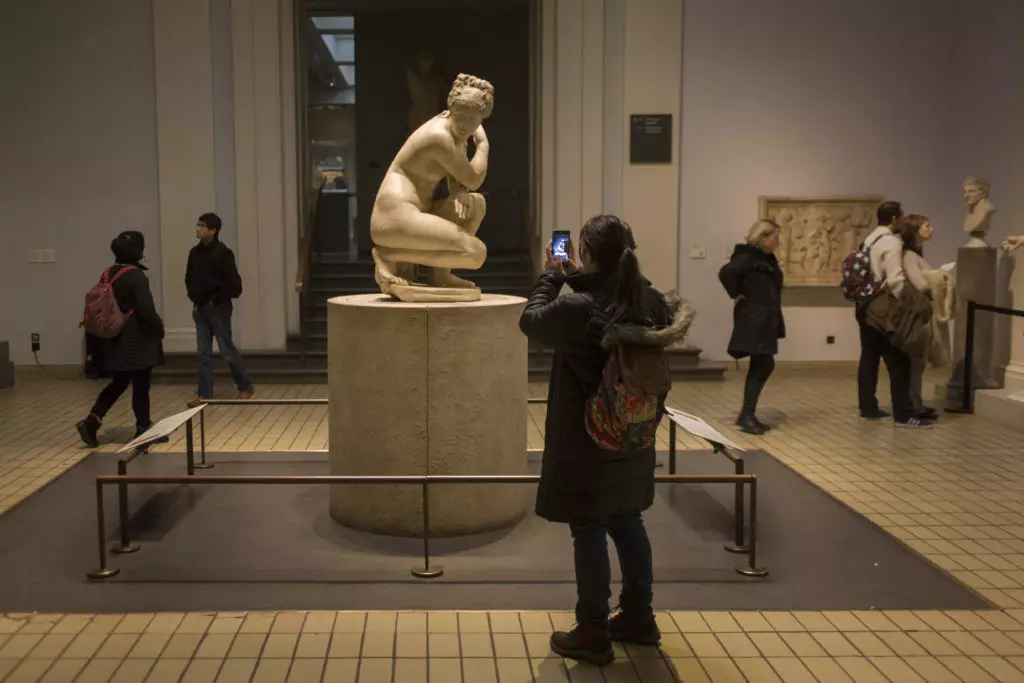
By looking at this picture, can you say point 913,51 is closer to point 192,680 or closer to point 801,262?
point 801,262

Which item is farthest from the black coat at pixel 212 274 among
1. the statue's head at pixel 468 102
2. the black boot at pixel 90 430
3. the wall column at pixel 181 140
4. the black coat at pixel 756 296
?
the black coat at pixel 756 296

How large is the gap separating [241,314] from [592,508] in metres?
8.25

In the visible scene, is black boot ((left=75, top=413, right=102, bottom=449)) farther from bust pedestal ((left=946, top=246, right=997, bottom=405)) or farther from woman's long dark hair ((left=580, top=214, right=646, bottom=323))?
bust pedestal ((left=946, top=246, right=997, bottom=405))

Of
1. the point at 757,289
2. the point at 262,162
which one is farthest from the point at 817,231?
the point at 262,162

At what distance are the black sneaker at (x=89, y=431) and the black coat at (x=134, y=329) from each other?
0.42 meters

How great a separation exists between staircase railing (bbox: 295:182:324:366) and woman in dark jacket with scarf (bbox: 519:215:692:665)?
7040 millimetres

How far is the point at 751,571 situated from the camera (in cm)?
450

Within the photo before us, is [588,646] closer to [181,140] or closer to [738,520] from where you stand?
[738,520]

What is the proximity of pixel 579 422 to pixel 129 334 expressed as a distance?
4.65 metres

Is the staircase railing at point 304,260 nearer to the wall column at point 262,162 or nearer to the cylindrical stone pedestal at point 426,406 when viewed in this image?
the wall column at point 262,162

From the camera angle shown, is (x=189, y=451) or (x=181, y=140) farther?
(x=181, y=140)

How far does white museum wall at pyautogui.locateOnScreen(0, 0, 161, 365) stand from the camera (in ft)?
34.5

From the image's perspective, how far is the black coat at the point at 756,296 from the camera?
297 inches

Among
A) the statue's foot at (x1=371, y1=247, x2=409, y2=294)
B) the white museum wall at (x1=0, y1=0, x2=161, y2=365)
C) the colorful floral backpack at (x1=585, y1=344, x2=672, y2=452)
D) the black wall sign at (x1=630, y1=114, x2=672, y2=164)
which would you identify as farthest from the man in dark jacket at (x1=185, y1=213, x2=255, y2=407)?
the colorful floral backpack at (x1=585, y1=344, x2=672, y2=452)
